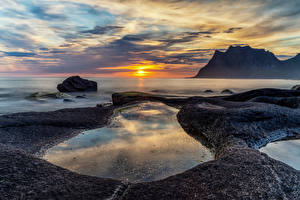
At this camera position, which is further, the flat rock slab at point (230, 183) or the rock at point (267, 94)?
the rock at point (267, 94)

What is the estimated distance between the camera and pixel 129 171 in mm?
7184

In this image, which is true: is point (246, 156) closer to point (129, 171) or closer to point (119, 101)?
point (129, 171)

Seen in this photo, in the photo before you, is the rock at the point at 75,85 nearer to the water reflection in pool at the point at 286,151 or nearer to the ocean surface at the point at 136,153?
the ocean surface at the point at 136,153

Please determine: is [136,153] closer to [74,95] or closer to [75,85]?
[74,95]

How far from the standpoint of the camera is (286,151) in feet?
29.6

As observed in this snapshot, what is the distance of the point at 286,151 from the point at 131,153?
294 inches

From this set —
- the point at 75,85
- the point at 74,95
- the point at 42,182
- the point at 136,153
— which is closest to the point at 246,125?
the point at 136,153

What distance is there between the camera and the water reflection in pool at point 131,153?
7.22m

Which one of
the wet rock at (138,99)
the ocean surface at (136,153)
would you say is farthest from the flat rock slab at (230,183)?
the wet rock at (138,99)

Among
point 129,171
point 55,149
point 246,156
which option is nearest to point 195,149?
point 246,156

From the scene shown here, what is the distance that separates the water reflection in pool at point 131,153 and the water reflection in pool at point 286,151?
2.89 metres

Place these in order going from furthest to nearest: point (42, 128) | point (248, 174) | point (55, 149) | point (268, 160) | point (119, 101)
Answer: point (119, 101)
point (42, 128)
point (55, 149)
point (268, 160)
point (248, 174)

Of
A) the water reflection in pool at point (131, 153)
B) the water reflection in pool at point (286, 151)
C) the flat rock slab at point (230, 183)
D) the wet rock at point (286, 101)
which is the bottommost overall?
the water reflection in pool at point (131, 153)

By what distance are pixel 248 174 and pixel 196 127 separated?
24.5 ft
